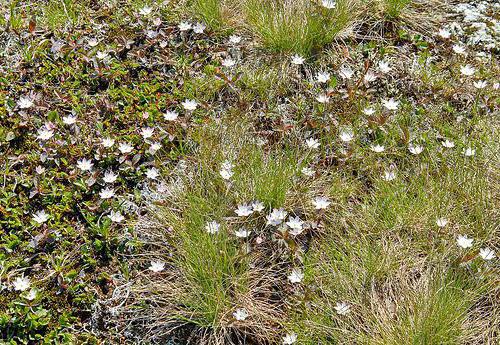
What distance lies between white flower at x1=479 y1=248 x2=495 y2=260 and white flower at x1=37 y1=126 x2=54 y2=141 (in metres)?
2.48

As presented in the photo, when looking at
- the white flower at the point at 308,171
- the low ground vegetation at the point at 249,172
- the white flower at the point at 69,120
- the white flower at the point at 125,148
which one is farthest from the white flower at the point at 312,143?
the white flower at the point at 69,120

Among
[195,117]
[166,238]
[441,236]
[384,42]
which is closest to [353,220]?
[441,236]

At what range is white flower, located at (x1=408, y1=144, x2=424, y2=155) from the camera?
3531mm

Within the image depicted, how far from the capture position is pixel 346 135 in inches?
144

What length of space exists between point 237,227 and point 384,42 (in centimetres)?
186

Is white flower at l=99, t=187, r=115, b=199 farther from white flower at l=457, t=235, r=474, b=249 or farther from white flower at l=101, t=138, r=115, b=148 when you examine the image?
white flower at l=457, t=235, r=474, b=249

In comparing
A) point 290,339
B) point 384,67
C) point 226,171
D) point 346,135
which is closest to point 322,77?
point 384,67

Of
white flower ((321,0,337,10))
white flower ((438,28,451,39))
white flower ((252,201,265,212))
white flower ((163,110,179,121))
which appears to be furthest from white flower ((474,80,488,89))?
white flower ((163,110,179,121))

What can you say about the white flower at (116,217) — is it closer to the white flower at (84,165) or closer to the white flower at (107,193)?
the white flower at (107,193)

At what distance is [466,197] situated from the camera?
3.29 metres

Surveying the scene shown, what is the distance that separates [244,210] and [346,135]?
83 centimetres

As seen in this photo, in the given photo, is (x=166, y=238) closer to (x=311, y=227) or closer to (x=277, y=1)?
(x=311, y=227)

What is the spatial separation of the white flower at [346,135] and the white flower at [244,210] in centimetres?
76

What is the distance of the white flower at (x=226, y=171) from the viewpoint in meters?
3.40
